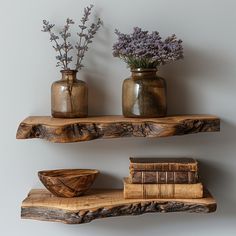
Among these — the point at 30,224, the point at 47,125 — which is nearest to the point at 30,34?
the point at 47,125

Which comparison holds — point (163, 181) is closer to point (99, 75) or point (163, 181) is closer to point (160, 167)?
point (160, 167)

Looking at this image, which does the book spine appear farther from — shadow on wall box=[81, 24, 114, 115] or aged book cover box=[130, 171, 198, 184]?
shadow on wall box=[81, 24, 114, 115]

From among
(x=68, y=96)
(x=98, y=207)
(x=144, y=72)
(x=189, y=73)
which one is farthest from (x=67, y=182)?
(x=189, y=73)

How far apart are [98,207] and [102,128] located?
0.67 feet

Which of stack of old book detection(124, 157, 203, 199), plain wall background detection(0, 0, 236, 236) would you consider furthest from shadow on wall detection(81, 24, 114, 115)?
stack of old book detection(124, 157, 203, 199)

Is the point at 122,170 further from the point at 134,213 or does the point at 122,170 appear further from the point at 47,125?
the point at 47,125

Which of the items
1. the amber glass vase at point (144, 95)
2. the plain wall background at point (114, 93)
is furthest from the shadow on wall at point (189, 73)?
the amber glass vase at point (144, 95)

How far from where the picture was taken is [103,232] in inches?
55.9

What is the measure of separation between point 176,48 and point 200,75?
0.19 metres

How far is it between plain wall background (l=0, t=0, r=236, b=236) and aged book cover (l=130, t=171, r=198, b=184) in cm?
13

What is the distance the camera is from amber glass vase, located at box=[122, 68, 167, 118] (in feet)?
4.14

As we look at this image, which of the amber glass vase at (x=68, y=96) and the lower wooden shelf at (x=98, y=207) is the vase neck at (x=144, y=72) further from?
the lower wooden shelf at (x=98, y=207)

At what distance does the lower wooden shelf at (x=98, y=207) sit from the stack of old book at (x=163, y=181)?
2 cm

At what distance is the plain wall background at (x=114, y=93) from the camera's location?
1.37 meters
